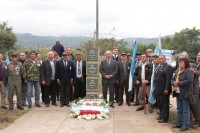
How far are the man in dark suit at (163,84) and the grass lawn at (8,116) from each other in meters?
4.12

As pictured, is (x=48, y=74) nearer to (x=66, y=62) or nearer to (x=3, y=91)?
(x=66, y=62)

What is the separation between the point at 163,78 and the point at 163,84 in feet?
0.55

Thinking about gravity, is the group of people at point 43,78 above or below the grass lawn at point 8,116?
above

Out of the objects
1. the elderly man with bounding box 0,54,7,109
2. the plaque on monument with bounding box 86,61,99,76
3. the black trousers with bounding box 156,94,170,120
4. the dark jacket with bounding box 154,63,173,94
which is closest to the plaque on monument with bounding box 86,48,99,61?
the plaque on monument with bounding box 86,61,99,76

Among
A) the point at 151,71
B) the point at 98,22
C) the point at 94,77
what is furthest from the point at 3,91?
the point at 98,22

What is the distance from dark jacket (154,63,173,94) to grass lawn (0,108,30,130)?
A: 413 centimetres

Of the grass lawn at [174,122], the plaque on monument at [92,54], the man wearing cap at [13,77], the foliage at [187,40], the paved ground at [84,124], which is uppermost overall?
the foliage at [187,40]

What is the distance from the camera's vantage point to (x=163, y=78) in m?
9.54

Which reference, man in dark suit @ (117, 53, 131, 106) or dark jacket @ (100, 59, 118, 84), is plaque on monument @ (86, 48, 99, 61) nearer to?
dark jacket @ (100, 59, 118, 84)

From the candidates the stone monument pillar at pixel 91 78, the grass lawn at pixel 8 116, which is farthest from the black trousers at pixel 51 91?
the stone monument pillar at pixel 91 78

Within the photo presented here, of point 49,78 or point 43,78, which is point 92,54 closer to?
point 49,78

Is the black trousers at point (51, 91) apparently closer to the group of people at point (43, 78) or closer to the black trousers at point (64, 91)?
the group of people at point (43, 78)

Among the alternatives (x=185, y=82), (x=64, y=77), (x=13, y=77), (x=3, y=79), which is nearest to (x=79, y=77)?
(x=64, y=77)

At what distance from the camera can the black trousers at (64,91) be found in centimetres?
1191
